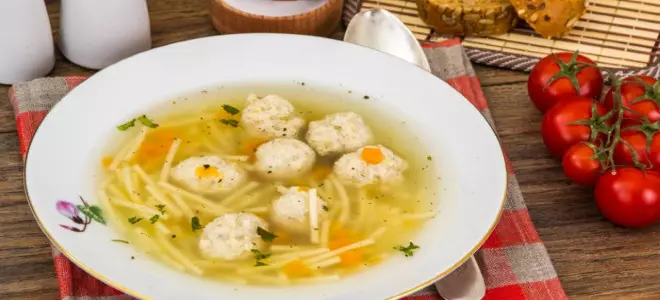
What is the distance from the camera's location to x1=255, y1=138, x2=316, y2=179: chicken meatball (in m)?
2.15

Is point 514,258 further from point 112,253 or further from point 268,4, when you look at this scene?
point 268,4

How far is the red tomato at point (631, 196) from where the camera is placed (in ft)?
6.95

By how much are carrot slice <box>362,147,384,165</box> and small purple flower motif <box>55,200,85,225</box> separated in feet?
2.35

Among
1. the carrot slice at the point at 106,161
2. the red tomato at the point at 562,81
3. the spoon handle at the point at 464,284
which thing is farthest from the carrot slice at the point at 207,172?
the red tomato at the point at 562,81

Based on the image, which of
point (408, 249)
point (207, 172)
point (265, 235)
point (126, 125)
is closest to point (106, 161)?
point (126, 125)

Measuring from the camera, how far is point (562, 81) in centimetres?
249

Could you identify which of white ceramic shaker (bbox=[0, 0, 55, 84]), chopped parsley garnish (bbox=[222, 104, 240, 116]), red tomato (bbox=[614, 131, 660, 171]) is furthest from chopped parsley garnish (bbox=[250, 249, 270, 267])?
white ceramic shaker (bbox=[0, 0, 55, 84])

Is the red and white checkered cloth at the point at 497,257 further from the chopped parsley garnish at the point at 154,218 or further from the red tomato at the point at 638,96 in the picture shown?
the red tomato at the point at 638,96

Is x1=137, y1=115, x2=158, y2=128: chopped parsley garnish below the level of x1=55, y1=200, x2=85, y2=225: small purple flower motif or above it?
below

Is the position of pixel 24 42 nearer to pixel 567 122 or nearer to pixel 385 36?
pixel 385 36

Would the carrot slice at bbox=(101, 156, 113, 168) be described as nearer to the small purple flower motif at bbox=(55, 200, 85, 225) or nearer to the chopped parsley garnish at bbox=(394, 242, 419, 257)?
the small purple flower motif at bbox=(55, 200, 85, 225)

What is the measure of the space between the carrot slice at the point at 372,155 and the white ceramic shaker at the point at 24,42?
1114 mm

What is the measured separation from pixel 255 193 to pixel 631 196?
0.95 metres

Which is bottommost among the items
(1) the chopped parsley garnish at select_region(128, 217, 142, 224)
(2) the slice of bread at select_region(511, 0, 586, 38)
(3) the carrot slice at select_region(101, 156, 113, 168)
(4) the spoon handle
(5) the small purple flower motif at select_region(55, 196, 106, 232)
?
(4) the spoon handle
